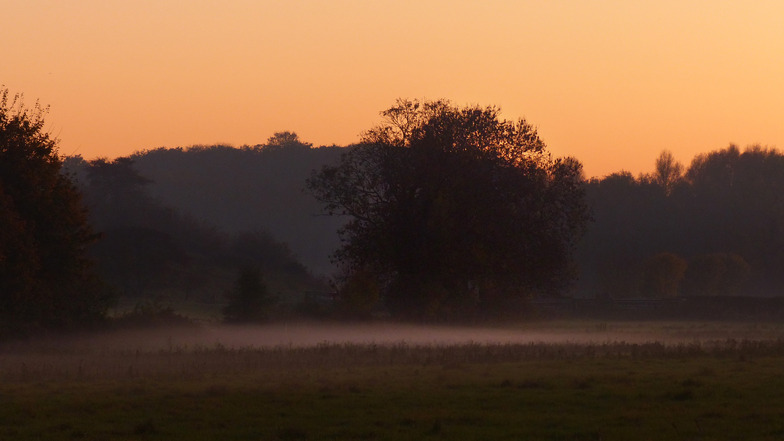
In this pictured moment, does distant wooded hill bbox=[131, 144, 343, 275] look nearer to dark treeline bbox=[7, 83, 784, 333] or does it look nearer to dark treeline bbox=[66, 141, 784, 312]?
dark treeline bbox=[66, 141, 784, 312]

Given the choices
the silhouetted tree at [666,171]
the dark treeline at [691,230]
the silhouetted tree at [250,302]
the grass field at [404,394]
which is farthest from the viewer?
the silhouetted tree at [666,171]

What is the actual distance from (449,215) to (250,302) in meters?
11.7

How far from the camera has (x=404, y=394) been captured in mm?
21250

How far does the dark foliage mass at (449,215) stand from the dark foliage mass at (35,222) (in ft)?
55.8

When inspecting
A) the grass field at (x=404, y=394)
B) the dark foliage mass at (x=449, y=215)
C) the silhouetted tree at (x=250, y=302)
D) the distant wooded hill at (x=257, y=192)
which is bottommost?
the grass field at (x=404, y=394)

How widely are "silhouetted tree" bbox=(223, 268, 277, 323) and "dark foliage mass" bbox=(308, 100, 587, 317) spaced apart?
15.9 ft

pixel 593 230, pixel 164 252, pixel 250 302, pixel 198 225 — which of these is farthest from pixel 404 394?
pixel 593 230

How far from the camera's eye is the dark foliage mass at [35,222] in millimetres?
38906

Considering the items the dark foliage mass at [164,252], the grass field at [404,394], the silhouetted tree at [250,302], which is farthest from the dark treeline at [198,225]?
the grass field at [404,394]

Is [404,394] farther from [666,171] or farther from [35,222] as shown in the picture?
[666,171]

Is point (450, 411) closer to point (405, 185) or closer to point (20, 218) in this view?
point (20, 218)

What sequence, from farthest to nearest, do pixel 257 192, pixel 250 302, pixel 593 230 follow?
pixel 257 192 < pixel 593 230 < pixel 250 302

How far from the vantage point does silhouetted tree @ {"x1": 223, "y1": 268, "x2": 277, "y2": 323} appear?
53.3m

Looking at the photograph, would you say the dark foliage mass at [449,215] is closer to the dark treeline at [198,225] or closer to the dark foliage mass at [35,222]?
the dark treeline at [198,225]
